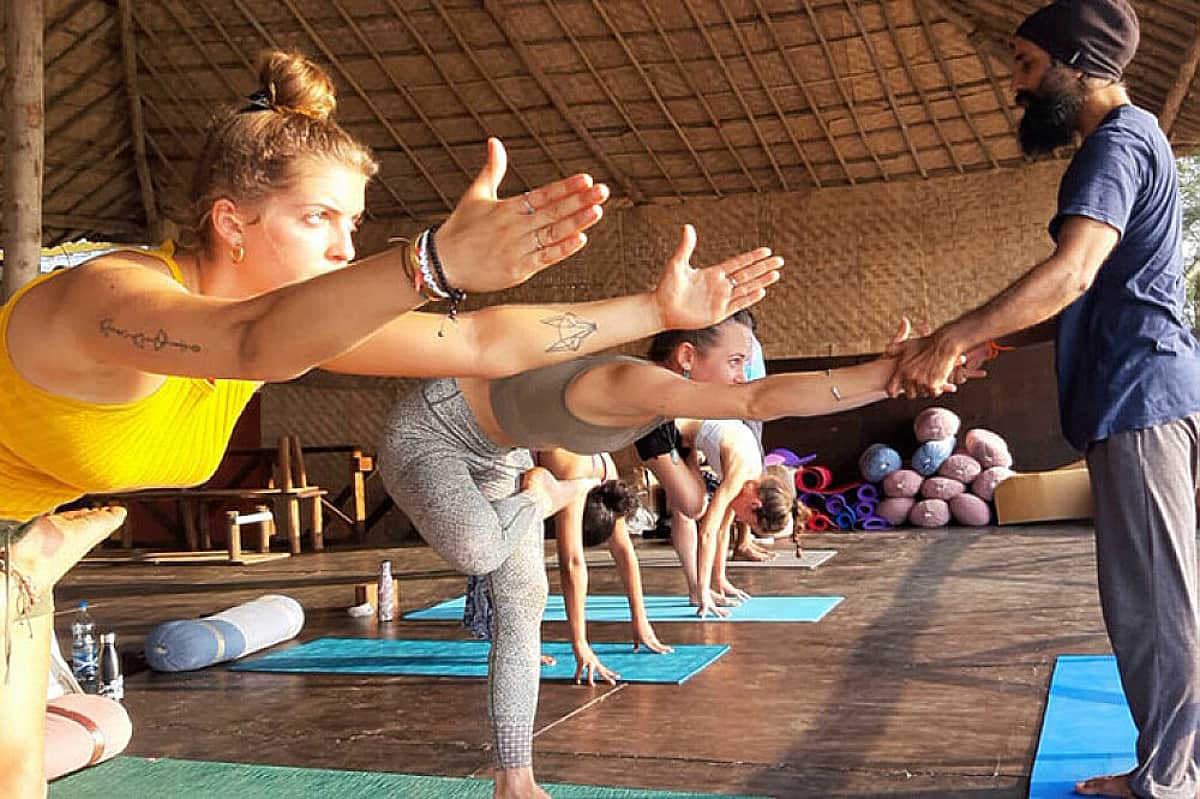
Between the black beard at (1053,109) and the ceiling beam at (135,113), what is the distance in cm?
1004

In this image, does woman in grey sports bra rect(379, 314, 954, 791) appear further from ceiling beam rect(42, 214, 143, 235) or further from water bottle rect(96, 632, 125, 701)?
ceiling beam rect(42, 214, 143, 235)

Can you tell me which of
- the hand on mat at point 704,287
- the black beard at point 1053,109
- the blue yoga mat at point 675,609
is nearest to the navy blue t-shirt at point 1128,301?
the black beard at point 1053,109

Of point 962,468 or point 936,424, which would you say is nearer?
point 962,468

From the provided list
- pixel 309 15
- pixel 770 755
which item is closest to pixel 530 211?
pixel 770 755

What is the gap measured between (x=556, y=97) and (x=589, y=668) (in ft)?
24.8

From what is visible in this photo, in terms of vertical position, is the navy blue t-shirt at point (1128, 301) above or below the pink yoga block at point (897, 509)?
above

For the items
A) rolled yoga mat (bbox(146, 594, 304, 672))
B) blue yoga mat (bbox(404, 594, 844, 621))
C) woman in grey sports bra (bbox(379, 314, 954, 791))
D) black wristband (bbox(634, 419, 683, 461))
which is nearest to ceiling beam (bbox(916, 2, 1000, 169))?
blue yoga mat (bbox(404, 594, 844, 621))

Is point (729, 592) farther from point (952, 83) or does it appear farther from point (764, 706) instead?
point (952, 83)

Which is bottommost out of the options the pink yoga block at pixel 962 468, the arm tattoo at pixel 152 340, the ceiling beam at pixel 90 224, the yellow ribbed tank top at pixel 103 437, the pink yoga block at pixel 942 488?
the pink yoga block at pixel 942 488

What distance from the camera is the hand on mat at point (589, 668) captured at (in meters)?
4.25

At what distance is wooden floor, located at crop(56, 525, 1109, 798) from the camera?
126 inches

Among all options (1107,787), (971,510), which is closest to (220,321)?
(1107,787)

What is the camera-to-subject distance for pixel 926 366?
2652mm

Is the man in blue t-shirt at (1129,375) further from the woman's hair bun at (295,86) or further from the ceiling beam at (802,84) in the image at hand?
the ceiling beam at (802,84)
